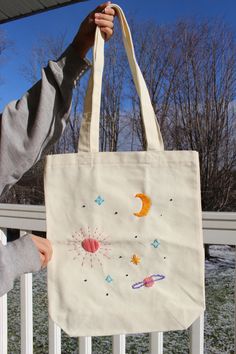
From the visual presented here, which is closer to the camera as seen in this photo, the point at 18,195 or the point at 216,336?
the point at 216,336

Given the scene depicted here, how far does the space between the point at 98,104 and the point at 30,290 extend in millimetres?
781

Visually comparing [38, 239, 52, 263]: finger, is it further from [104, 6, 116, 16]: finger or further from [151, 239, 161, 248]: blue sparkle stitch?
[104, 6, 116, 16]: finger

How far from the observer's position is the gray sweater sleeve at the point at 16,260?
601 millimetres

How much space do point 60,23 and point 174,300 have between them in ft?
6.83

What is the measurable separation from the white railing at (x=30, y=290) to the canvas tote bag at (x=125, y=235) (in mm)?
279

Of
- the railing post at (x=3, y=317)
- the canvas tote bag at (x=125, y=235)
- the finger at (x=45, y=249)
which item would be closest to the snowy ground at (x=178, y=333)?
the railing post at (x=3, y=317)

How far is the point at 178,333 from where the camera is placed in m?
1.80

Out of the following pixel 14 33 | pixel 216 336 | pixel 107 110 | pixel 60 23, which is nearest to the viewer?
pixel 216 336

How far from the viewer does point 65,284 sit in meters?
0.71

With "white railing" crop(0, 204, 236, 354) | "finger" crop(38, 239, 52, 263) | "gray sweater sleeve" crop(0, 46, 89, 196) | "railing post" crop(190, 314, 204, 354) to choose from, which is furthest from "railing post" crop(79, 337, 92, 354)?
"gray sweater sleeve" crop(0, 46, 89, 196)

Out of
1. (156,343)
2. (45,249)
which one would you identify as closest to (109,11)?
(45,249)

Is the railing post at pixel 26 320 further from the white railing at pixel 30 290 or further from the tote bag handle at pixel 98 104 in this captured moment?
the tote bag handle at pixel 98 104

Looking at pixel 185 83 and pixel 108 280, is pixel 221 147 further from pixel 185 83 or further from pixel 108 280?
pixel 108 280

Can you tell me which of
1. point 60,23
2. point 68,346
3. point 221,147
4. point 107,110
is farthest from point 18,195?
point 221,147
